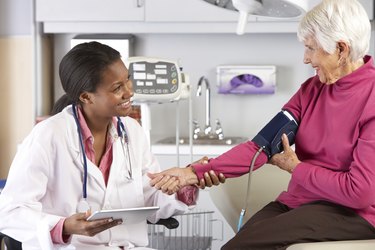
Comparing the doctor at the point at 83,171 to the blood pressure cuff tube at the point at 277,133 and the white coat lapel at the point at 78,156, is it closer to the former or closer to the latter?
the white coat lapel at the point at 78,156

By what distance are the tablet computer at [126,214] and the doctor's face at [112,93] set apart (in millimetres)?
348

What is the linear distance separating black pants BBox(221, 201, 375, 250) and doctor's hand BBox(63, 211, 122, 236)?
410mm

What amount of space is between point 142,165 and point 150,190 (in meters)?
0.09

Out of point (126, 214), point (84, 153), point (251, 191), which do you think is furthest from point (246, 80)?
point (126, 214)

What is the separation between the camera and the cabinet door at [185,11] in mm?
4191

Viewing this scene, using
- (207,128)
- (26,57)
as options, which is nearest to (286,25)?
A: (207,128)

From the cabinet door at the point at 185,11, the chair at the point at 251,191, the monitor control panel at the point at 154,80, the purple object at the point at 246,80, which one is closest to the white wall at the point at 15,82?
the cabinet door at the point at 185,11

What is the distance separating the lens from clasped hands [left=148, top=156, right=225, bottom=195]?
2.34 meters

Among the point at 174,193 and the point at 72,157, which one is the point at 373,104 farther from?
the point at 72,157

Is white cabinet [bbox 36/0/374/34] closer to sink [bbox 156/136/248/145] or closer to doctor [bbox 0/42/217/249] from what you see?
sink [bbox 156/136/248/145]

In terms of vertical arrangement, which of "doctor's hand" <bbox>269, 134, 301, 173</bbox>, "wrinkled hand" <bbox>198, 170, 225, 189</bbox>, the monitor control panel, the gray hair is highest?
the gray hair

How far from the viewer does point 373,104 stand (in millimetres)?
2104

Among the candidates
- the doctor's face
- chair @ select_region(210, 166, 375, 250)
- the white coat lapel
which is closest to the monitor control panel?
chair @ select_region(210, 166, 375, 250)

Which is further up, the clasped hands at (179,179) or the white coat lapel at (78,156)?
the white coat lapel at (78,156)
